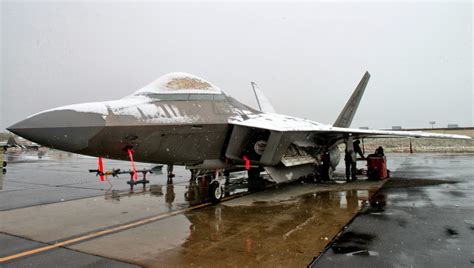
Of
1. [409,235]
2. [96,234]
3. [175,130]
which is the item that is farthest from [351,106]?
[96,234]

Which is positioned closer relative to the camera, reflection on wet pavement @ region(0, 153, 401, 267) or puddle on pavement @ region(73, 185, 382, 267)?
puddle on pavement @ region(73, 185, 382, 267)

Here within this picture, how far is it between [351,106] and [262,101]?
4.06 metres

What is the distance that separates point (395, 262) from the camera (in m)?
3.51

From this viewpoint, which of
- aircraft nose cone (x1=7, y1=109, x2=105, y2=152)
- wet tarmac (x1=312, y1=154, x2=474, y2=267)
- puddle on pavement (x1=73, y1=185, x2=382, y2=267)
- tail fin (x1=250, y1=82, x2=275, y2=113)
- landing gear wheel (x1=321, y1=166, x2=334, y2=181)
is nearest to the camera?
wet tarmac (x1=312, y1=154, x2=474, y2=267)

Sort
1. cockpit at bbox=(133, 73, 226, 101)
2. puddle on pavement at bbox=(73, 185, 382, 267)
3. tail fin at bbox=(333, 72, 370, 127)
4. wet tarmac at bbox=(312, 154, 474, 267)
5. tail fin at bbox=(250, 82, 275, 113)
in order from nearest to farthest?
1. wet tarmac at bbox=(312, 154, 474, 267)
2. puddle on pavement at bbox=(73, 185, 382, 267)
3. cockpit at bbox=(133, 73, 226, 101)
4. tail fin at bbox=(333, 72, 370, 127)
5. tail fin at bbox=(250, 82, 275, 113)

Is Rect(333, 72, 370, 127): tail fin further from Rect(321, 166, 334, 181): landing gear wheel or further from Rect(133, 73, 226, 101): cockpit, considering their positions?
Rect(133, 73, 226, 101): cockpit

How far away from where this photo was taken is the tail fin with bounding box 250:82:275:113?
14977 millimetres

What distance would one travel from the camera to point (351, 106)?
14102 millimetres

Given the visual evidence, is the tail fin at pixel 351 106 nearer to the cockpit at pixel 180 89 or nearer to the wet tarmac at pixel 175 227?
the wet tarmac at pixel 175 227

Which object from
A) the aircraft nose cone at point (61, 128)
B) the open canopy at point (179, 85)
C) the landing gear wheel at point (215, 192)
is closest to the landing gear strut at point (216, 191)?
the landing gear wheel at point (215, 192)

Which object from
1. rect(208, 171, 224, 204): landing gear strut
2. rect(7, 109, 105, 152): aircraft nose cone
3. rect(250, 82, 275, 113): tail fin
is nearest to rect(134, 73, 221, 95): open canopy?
rect(7, 109, 105, 152): aircraft nose cone

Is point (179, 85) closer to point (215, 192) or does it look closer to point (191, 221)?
point (215, 192)

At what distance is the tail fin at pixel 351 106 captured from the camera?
14008 mm

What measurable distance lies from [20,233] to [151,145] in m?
2.45
